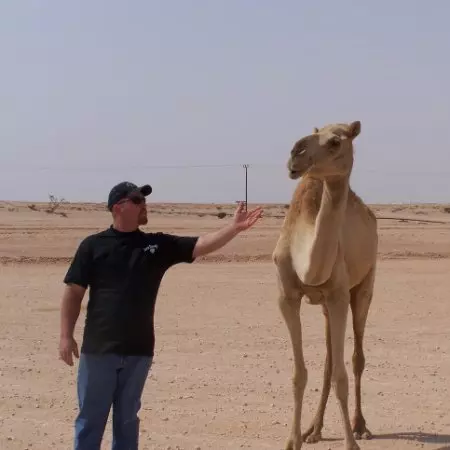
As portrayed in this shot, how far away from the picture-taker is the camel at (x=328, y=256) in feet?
20.0

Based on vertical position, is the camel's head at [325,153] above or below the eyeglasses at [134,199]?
above

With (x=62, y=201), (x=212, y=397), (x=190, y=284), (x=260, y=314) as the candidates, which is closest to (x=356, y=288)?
(x=212, y=397)

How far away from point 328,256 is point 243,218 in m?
1.07

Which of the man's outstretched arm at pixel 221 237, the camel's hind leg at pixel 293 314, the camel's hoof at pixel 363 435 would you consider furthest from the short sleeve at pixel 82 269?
the camel's hoof at pixel 363 435

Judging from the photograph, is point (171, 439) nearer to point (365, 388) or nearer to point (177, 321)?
point (365, 388)

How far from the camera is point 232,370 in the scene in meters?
9.73

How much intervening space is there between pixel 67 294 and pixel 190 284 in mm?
12888

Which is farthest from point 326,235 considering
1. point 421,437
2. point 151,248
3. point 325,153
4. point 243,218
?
point 421,437

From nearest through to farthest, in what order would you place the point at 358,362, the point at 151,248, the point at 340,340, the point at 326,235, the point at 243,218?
the point at 151,248
the point at 243,218
the point at 326,235
the point at 340,340
the point at 358,362

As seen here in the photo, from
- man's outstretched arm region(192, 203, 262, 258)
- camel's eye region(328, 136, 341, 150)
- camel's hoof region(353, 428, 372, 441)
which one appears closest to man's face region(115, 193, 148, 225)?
man's outstretched arm region(192, 203, 262, 258)

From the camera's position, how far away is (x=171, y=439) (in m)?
7.17

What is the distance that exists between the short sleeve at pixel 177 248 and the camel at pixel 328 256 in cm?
87

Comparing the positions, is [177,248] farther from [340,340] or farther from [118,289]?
[340,340]

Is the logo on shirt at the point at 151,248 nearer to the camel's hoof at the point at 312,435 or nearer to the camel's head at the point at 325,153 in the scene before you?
the camel's head at the point at 325,153
